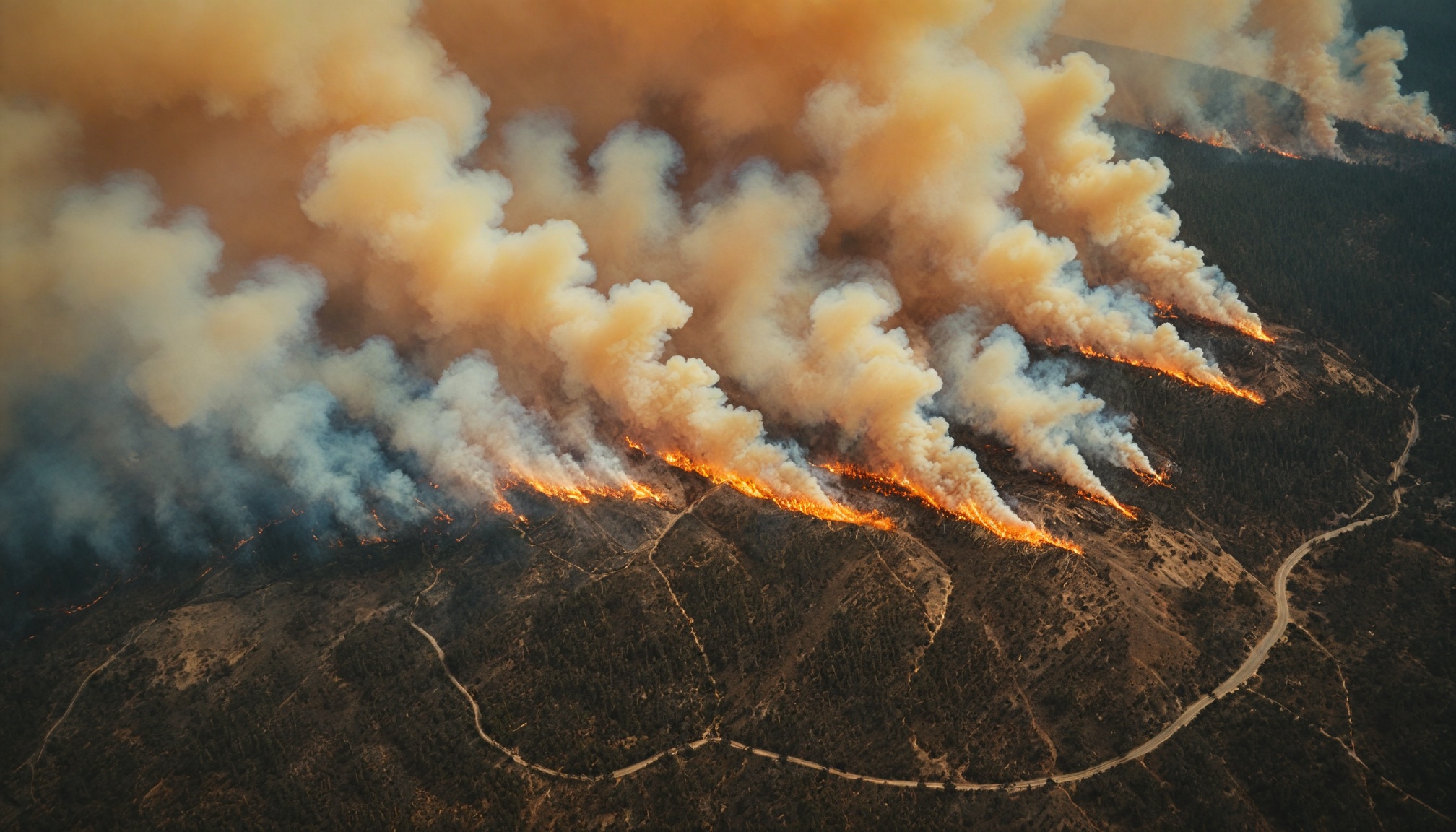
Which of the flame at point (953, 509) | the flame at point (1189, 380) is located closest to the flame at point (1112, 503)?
the flame at point (953, 509)

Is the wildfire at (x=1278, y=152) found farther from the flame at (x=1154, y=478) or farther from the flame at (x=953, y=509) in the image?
the flame at (x=953, y=509)

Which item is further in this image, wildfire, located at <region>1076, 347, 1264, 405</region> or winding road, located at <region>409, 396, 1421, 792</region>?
wildfire, located at <region>1076, 347, 1264, 405</region>

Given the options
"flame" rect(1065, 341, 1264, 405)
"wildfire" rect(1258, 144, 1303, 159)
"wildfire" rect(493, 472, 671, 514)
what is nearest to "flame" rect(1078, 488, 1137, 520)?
"flame" rect(1065, 341, 1264, 405)

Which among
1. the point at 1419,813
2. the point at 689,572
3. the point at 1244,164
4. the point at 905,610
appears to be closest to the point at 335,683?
the point at 689,572

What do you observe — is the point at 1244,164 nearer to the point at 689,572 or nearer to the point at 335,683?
the point at 689,572

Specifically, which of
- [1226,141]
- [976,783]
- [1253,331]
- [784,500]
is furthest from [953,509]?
[1226,141]

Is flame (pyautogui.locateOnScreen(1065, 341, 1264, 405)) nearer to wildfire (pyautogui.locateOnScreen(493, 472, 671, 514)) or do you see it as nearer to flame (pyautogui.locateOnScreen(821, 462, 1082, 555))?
flame (pyautogui.locateOnScreen(821, 462, 1082, 555))
